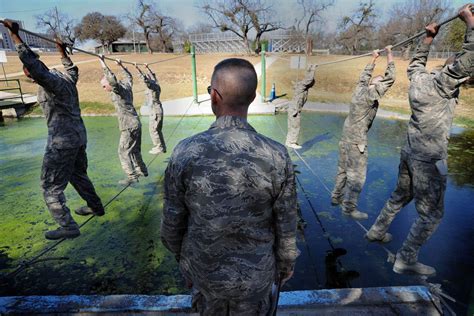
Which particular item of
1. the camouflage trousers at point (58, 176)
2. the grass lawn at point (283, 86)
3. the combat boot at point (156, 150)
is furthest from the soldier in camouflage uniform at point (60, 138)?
the grass lawn at point (283, 86)

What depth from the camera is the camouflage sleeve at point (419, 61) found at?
3246 millimetres

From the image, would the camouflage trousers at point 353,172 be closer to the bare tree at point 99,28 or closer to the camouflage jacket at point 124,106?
the camouflage jacket at point 124,106

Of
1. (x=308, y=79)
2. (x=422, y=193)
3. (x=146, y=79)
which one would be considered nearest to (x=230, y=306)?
(x=422, y=193)

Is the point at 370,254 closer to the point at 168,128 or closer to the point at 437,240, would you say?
the point at 437,240

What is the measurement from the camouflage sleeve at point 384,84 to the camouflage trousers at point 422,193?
1.27m

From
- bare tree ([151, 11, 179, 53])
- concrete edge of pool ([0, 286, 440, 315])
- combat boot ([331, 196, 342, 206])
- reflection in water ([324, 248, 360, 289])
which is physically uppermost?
bare tree ([151, 11, 179, 53])

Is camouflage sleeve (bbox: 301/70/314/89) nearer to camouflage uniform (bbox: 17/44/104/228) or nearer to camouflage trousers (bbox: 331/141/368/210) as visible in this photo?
camouflage trousers (bbox: 331/141/368/210)

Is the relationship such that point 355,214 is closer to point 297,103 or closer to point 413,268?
point 413,268

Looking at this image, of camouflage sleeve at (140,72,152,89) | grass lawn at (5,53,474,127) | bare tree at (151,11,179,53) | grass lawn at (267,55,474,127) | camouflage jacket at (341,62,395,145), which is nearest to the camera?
camouflage jacket at (341,62,395,145)

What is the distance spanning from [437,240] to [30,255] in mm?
5509

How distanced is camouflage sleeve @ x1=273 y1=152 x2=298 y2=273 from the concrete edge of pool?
3.59 feet

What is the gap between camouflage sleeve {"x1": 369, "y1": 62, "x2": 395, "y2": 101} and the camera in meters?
4.10

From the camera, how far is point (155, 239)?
14.0 ft

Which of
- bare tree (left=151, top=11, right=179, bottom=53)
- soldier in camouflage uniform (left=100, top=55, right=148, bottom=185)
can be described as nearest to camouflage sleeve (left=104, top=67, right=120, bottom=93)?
soldier in camouflage uniform (left=100, top=55, right=148, bottom=185)
